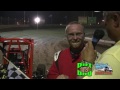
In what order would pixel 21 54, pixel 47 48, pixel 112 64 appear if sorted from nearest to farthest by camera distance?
pixel 112 64 < pixel 21 54 < pixel 47 48

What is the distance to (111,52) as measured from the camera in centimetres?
116

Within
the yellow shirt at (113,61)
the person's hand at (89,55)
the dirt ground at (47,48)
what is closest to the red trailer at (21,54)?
the dirt ground at (47,48)

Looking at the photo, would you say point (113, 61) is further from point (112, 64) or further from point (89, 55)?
point (89, 55)

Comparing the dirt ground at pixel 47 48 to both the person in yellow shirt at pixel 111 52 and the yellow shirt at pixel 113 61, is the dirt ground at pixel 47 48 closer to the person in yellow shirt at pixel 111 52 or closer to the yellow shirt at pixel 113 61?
the person in yellow shirt at pixel 111 52

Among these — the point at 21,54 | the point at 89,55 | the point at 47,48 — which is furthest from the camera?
the point at 47,48

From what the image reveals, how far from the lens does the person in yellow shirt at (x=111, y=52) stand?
3.69 ft

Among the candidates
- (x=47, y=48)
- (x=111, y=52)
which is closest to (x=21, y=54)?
(x=111, y=52)

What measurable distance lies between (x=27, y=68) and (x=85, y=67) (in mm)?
4754

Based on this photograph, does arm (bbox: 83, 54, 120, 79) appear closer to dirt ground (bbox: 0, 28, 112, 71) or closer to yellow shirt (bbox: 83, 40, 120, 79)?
yellow shirt (bbox: 83, 40, 120, 79)

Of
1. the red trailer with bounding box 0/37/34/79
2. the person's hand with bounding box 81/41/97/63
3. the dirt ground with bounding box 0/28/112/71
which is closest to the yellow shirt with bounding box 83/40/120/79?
the person's hand with bounding box 81/41/97/63
